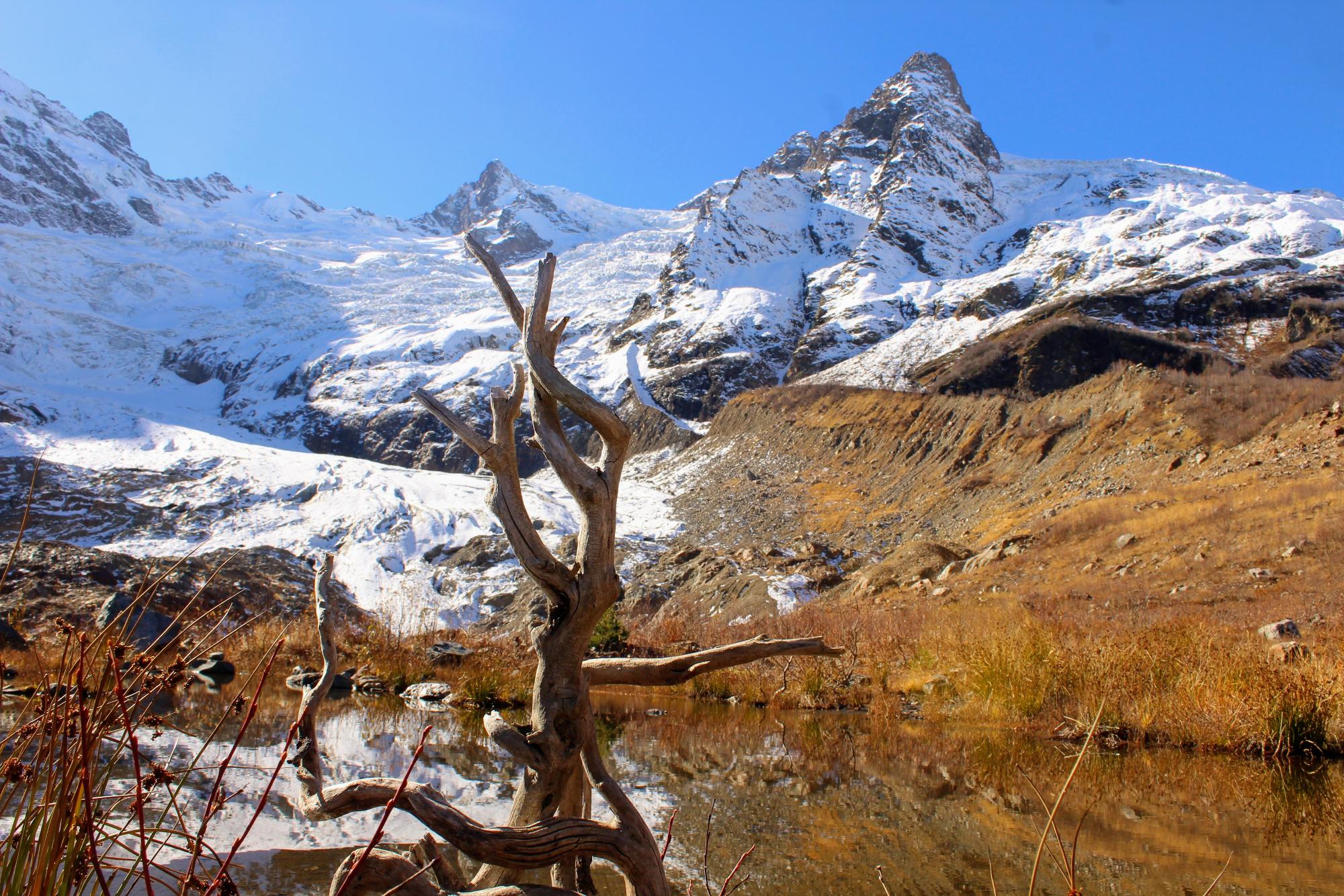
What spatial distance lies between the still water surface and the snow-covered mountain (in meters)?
25.3

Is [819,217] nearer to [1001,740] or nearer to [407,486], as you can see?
[407,486]

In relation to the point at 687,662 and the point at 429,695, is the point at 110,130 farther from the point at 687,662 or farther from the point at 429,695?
the point at 687,662

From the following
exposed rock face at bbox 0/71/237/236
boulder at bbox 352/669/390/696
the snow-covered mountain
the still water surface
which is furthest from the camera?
exposed rock face at bbox 0/71/237/236

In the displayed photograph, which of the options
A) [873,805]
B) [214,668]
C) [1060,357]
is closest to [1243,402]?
[1060,357]

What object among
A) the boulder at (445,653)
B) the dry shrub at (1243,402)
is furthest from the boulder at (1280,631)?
the dry shrub at (1243,402)

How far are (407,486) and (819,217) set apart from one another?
79.7m

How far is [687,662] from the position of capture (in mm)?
2992

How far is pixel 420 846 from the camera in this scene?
247 cm

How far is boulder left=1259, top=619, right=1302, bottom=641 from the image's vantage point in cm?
972

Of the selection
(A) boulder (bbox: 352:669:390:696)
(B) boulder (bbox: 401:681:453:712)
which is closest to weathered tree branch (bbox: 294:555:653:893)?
(B) boulder (bbox: 401:681:453:712)

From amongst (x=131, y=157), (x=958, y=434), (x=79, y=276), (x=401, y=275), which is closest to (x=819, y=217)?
(x=401, y=275)

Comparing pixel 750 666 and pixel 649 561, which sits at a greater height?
pixel 649 561

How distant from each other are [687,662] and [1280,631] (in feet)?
33.3

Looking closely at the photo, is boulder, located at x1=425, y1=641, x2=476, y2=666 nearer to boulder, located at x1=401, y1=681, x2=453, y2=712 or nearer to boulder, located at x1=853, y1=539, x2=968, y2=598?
boulder, located at x1=401, y1=681, x2=453, y2=712
